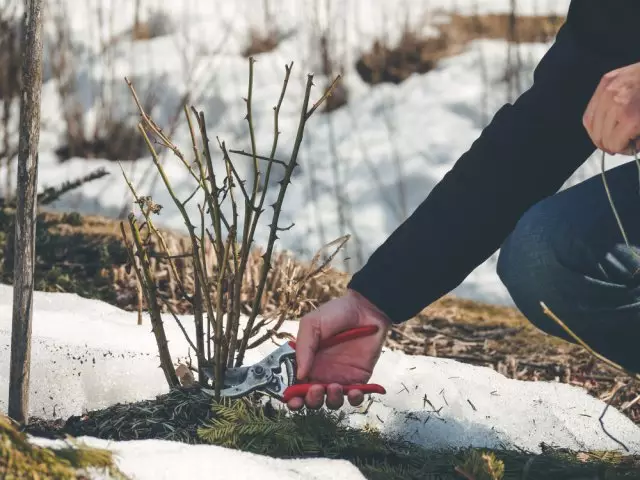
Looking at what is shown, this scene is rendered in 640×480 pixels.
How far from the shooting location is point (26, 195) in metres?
1.34

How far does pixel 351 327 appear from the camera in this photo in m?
1.62

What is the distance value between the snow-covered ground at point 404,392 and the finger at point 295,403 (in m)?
0.27

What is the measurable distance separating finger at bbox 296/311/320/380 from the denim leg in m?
0.60

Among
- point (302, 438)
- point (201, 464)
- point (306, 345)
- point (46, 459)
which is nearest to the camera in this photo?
point (46, 459)

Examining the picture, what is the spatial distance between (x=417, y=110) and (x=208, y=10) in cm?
225

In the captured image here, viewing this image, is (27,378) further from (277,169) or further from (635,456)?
(277,169)

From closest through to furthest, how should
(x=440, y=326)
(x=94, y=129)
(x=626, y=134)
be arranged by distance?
(x=626, y=134) → (x=440, y=326) → (x=94, y=129)

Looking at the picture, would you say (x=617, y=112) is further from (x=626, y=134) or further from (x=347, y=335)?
(x=347, y=335)

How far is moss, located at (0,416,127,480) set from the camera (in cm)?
97

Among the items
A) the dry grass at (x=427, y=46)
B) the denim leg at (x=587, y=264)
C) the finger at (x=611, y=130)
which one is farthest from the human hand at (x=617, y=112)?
the dry grass at (x=427, y=46)

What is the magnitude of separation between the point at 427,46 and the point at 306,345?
5.35 meters

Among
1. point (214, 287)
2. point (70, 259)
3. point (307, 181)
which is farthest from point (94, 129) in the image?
point (214, 287)

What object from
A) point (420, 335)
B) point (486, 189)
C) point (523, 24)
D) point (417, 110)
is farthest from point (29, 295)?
point (523, 24)

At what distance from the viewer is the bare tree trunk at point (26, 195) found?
1.31 metres
